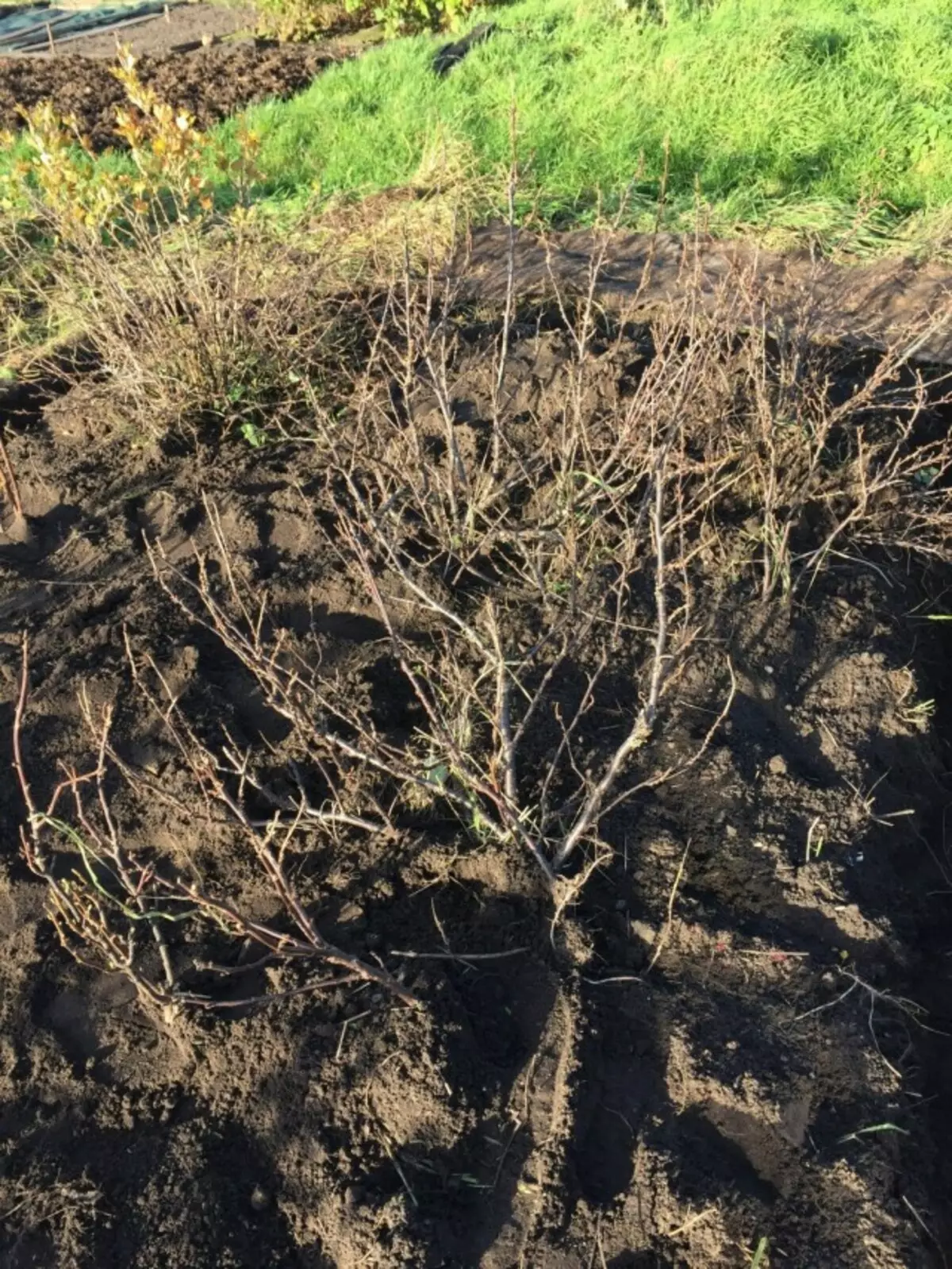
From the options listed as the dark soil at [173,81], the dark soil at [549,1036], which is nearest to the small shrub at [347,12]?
the dark soil at [173,81]

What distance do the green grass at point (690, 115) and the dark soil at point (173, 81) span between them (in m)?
1.04

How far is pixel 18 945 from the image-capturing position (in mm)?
2371

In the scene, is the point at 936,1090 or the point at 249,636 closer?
the point at 936,1090

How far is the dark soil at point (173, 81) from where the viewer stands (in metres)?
7.74

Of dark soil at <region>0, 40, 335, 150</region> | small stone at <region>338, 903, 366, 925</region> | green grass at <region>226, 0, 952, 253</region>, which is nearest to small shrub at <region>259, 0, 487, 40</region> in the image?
dark soil at <region>0, 40, 335, 150</region>

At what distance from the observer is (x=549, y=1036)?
2.15 m

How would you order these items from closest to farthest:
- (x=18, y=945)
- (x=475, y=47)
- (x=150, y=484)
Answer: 1. (x=18, y=945)
2. (x=150, y=484)
3. (x=475, y=47)

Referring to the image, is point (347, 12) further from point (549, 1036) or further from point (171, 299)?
point (549, 1036)

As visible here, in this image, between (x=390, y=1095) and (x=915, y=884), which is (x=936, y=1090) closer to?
(x=915, y=884)

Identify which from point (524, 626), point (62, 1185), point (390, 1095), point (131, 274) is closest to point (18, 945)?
point (62, 1185)

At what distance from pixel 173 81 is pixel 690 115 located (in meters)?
4.75

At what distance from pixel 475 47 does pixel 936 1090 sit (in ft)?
25.0

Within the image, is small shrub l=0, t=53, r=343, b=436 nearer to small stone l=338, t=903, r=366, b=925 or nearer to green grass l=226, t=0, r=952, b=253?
green grass l=226, t=0, r=952, b=253

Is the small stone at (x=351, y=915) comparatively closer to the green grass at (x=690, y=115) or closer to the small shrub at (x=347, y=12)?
the green grass at (x=690, y=115)
